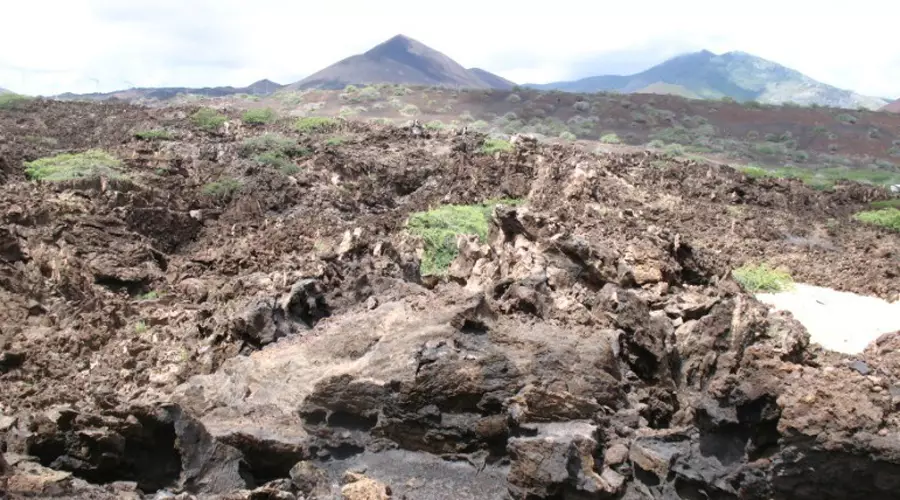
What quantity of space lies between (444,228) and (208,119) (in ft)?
40.2

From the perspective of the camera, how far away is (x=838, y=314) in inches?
353

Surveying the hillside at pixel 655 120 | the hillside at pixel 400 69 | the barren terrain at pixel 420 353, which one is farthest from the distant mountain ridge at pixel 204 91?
the barren terrain at pixel 420 353

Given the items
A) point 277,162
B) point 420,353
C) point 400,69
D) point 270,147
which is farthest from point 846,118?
point 400,69

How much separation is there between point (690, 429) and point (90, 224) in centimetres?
861

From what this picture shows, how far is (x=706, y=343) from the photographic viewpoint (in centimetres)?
529

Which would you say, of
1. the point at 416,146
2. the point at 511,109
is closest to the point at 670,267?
the point at 416,146

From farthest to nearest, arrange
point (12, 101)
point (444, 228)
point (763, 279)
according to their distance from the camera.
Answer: point (12, 101) < point (444, 228) < point (763, 279)

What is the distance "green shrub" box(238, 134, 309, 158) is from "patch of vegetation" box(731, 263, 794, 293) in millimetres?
9674

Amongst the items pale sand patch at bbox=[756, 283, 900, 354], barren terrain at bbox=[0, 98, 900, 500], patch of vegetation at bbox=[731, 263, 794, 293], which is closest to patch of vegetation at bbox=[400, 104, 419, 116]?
barren terrain at bbox=[0, 98, 900, 500]

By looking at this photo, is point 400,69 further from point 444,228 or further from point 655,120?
point 444,228

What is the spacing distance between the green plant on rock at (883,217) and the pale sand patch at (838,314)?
513 cm

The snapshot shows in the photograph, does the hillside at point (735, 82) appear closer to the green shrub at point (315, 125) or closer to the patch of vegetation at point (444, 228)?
the green shrub at point (315, 125)

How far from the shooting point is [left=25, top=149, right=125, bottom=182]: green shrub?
37.6 feet

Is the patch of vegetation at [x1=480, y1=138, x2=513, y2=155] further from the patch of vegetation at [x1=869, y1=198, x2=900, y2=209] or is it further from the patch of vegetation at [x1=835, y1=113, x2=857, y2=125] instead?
the patch of vegetation at [x1=835, y1=113, x2=857, y2=125]
